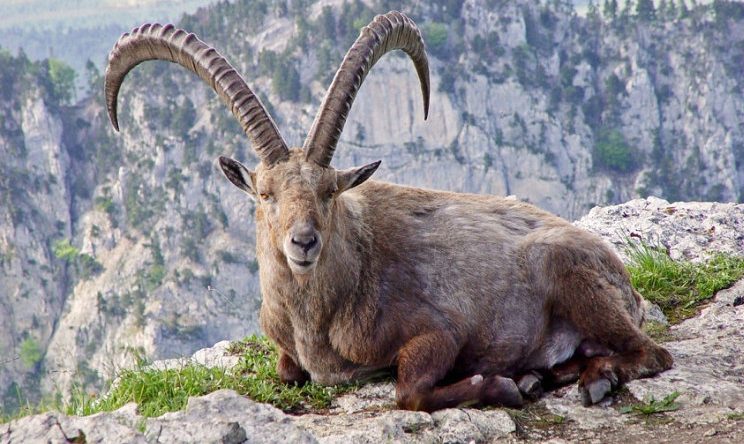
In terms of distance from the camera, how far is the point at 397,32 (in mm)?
9484

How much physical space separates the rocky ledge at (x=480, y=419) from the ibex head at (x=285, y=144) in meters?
1.47

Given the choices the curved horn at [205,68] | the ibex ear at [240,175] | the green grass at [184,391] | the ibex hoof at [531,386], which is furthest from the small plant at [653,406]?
the ibex ear at [240,175]

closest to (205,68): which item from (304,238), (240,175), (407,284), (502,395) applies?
(240,175)

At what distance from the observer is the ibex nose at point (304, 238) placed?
7621mm

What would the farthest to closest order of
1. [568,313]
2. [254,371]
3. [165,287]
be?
[165,287]
[254,371]
[568,313]

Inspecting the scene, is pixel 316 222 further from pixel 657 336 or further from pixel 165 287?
pixel 165 287

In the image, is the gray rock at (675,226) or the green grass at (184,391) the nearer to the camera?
the green grass at (184,391)

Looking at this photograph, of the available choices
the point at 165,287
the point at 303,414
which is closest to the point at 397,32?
the point at 303,414

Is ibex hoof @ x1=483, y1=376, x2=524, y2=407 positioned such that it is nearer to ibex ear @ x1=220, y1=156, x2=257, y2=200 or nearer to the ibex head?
the ibex head

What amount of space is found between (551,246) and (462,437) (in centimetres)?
263

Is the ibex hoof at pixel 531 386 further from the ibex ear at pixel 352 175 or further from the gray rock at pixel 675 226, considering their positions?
the gray rock at pixel 675 226

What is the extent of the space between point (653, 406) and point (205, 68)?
5.28 m

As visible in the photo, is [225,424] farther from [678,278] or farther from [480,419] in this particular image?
[678,278]

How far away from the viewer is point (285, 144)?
8523 mm
